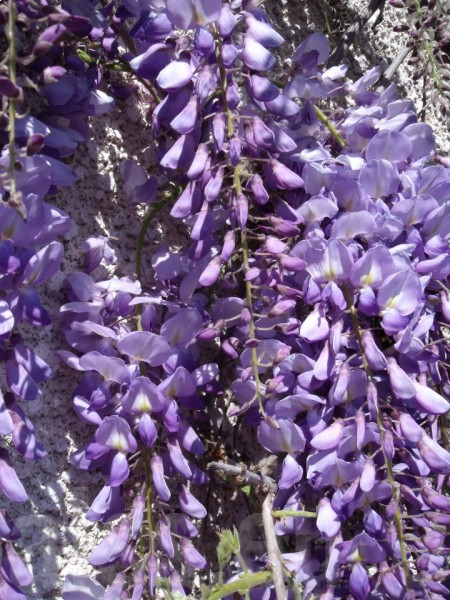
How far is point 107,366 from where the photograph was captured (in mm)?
883

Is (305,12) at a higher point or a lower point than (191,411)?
higher

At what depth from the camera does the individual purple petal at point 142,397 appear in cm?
86

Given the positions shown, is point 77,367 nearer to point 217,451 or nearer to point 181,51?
point 217,451

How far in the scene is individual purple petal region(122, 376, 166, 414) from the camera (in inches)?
33.9

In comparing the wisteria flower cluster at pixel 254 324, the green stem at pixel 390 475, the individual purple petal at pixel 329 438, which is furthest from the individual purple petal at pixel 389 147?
the individual purple petal at pixel 329 438

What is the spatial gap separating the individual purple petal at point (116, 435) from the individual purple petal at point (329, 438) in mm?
178

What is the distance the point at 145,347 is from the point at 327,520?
0.25 m

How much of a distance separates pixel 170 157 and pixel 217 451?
337 mm

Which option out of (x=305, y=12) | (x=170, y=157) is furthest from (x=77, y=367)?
(x=305, y=12)

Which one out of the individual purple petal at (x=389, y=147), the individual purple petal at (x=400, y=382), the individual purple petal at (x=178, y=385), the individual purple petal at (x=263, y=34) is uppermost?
the individual purple petal at (x=263, y=34)

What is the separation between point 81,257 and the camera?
100 cm

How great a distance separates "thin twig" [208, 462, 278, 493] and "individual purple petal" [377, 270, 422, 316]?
23 cm

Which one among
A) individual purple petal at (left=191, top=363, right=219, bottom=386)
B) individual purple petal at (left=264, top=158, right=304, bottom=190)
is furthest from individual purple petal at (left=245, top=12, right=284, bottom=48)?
individual purple petal at (left=191, top=363, right=219, bottom=386)

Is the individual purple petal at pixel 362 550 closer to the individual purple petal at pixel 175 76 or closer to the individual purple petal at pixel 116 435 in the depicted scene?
the individual purple petal at pixel 116 435
